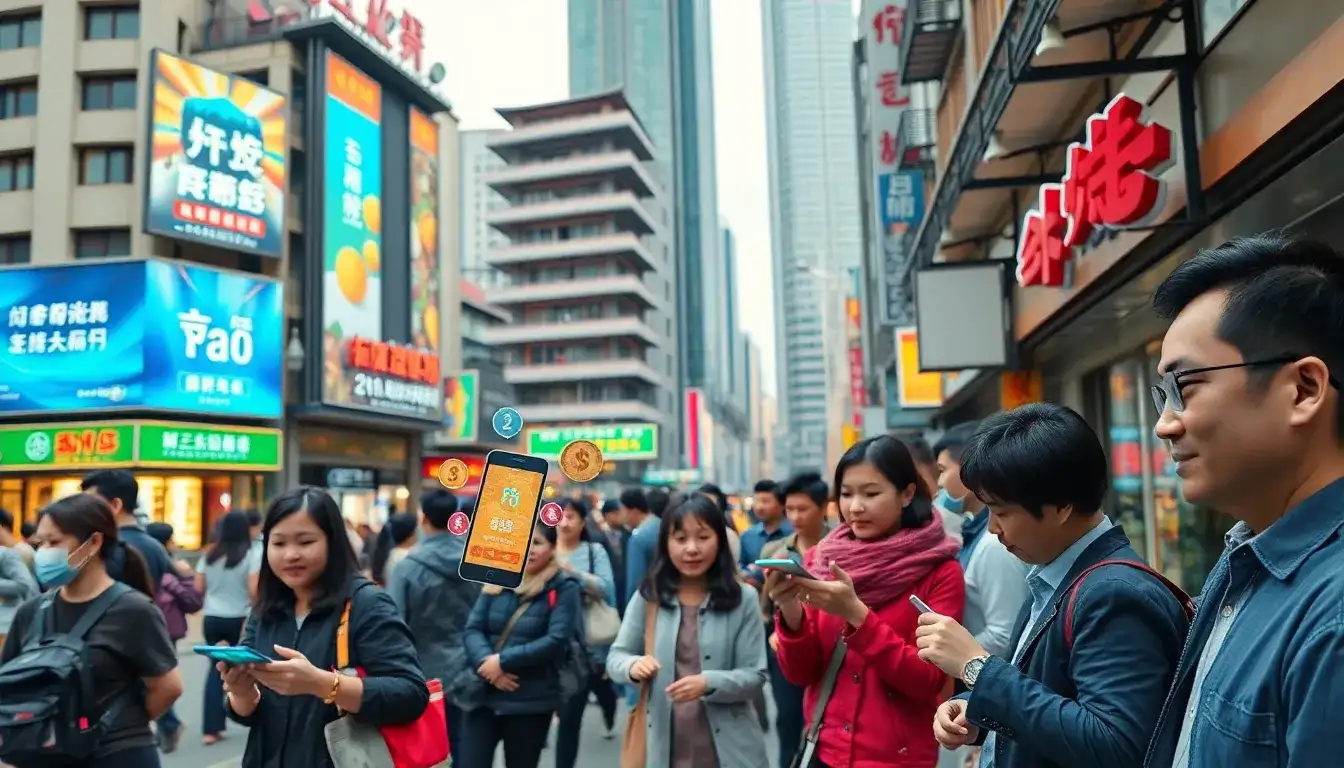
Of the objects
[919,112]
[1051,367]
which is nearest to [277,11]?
[919,112]

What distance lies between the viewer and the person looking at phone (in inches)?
139

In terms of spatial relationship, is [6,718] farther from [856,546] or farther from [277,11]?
[277,11]

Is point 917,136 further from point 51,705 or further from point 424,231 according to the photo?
point 424,231

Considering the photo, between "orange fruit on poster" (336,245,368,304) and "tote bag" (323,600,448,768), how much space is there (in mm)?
27846

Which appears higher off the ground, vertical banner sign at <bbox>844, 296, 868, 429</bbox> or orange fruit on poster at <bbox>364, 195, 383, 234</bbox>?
orange fruit on poster at <bbox>364, 195, 383, 234</bbox>

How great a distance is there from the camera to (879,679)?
10.5 ft

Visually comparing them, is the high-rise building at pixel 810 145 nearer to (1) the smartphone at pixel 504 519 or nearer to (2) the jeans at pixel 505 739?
(2) the jeans at pixel 505 739

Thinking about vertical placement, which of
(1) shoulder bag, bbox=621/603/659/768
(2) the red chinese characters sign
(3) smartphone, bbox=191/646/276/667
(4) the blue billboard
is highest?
(4) the blue billboard

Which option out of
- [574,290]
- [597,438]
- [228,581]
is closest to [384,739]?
[597,438]

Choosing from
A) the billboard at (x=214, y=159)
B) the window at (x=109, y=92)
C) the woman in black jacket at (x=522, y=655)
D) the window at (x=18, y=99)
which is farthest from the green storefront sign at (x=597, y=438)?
the window at (x=18, y=99)

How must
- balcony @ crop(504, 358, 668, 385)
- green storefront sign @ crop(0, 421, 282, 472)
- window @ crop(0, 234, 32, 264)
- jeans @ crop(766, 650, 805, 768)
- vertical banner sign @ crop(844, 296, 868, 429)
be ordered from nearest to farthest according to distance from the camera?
jeans @ crop(766, 650, 805, 768) < green storefront sign @ crop(0, 421, 282, 472) < window @ crop(0, 234, 32, 264) < vertical banner sign @ crop(844, 296, 868, 429) < balcony @ crop(504, 358, 668, 385)

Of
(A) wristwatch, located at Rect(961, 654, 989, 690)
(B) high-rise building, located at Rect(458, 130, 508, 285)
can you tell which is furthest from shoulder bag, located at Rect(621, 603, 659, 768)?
(B) high-rise building, located at Rect(458, 130, 508, 285)

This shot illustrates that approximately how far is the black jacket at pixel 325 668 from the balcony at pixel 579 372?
59.9 m

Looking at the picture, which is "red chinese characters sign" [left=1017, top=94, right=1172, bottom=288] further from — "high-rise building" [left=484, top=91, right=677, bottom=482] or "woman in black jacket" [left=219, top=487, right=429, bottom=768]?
"high-rise building" [left=484, top=91, right=677, bottom=482]
